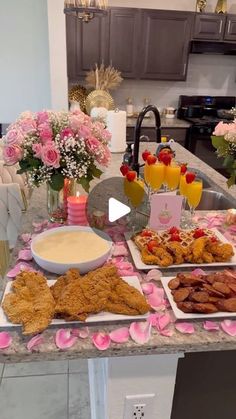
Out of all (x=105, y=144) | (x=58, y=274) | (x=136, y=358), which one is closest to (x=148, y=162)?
(x=105, y=144)

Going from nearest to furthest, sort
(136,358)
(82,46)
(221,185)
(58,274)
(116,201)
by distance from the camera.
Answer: (136,358), (58,274), (116,201), (221,185), (82,46)

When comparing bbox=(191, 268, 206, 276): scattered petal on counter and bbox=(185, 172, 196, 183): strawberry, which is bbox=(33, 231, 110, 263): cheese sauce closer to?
bbox=(191, 268, 206, 276): scattered petal on counter

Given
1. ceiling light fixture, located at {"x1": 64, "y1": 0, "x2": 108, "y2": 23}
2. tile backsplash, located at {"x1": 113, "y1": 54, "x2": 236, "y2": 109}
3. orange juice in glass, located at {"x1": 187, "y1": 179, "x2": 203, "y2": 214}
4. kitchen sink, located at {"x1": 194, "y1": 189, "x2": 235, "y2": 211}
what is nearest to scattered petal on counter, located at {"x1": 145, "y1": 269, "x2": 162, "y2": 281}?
orange juice in glass, located at {"x1": 187, "y1": 179, "x2": 203, "y2": 214}

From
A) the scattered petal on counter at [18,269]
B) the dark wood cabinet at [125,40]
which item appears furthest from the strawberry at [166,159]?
the dark wood cabinet at [125,40]

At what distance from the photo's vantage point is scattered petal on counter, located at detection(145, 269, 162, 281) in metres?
1.09

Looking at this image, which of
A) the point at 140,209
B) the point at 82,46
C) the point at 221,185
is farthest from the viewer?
the point at 82,46

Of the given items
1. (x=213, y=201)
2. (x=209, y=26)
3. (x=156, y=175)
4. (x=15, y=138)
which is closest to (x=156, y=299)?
(x=156, y=175)

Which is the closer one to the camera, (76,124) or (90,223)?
(76,124)

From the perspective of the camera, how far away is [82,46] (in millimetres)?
4000

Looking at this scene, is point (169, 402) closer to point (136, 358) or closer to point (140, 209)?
point (136, 358)

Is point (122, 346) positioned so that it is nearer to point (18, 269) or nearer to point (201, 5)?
point (18, 269)

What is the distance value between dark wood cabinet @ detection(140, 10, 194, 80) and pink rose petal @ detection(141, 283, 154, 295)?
12.1 ft

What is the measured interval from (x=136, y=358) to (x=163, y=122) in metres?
3.75
